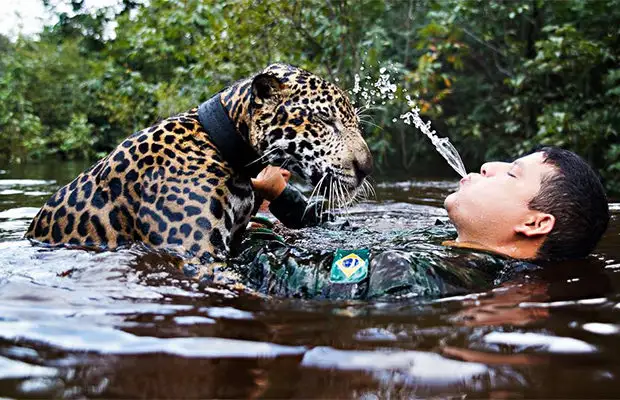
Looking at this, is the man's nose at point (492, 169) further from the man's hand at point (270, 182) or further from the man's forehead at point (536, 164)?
the man's hand at point (270, 182)

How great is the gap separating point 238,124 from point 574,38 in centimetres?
806

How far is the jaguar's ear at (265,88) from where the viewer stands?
11.6 feet

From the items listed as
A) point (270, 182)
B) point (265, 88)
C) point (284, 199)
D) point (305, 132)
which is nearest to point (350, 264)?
point (305, 132)

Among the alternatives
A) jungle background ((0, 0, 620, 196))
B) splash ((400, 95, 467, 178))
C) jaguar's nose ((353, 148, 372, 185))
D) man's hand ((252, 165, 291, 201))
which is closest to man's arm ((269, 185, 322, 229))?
man's hand ((252, 165, 291, 201))

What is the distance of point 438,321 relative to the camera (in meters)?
2.28

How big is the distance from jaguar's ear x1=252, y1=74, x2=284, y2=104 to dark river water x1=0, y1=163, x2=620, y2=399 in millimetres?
1064

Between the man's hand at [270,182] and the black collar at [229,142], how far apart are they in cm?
68

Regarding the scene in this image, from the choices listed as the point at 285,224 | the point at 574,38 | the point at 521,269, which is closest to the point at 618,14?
the point at 574,38

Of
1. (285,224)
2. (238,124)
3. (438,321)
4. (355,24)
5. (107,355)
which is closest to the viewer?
(107,355)

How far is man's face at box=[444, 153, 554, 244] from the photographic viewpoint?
3.39 metres

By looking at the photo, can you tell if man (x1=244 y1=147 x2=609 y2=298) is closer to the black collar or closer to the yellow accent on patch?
the yellow accent on patch

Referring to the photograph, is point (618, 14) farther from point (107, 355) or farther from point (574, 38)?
point (107, 355)

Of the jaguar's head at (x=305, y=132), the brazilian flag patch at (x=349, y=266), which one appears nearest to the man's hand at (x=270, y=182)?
the jaguar's head at (x=305, y=132)

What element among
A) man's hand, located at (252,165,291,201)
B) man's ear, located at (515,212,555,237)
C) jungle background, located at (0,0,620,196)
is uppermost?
jungle background, located at (0,0,620,196)
